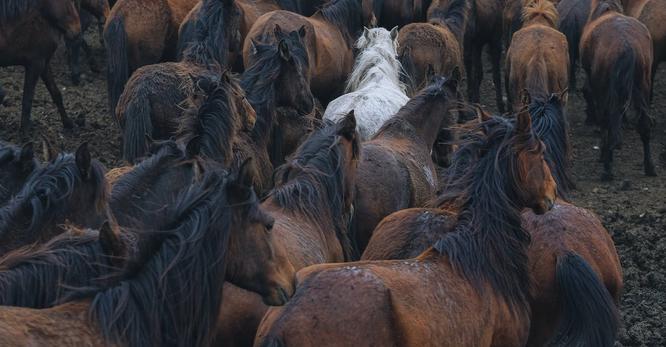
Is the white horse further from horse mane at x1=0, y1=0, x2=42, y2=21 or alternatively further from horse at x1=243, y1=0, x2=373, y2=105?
horse mane at x1=0, y1=0, x2=42, y2=21

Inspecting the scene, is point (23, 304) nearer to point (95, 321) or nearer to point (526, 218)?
point (95, 321)

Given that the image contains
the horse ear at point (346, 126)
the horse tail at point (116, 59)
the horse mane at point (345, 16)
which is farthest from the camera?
the horse mane at point (345, 16)

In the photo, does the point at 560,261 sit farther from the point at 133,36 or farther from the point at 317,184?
the point at 133,36

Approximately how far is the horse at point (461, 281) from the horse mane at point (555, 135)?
1064mm

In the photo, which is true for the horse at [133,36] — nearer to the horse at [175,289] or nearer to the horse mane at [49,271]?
the horse mane at [49,271]

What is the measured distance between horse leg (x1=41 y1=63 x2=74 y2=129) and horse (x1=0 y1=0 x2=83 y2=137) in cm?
10

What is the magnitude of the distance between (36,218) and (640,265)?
5061 mm

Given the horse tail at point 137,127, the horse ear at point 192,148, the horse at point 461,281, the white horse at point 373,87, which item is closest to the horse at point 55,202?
the horse ear at point 192,148

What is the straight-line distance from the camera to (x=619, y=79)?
1085cm

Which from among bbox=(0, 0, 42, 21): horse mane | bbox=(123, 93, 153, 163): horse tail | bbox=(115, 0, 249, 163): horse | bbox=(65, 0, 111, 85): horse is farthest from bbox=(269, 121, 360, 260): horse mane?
bbox=(65, 0, 111, 85): horse

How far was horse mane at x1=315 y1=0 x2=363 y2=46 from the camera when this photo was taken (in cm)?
1101

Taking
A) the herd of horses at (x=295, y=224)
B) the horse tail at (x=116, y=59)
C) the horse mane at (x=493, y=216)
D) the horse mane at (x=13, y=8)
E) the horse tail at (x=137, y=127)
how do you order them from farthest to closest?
the horse tail at (x=116, y=59), the horse mane at (x=13, y=8), the horse tail at (x=137, y=127), the horse mane at (x=493, y=216), the herd of horses at (x=295, y=224)

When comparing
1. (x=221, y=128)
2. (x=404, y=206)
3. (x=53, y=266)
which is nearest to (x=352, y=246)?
(x=404, y=206)

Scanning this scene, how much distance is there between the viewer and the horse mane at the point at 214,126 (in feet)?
18.7
